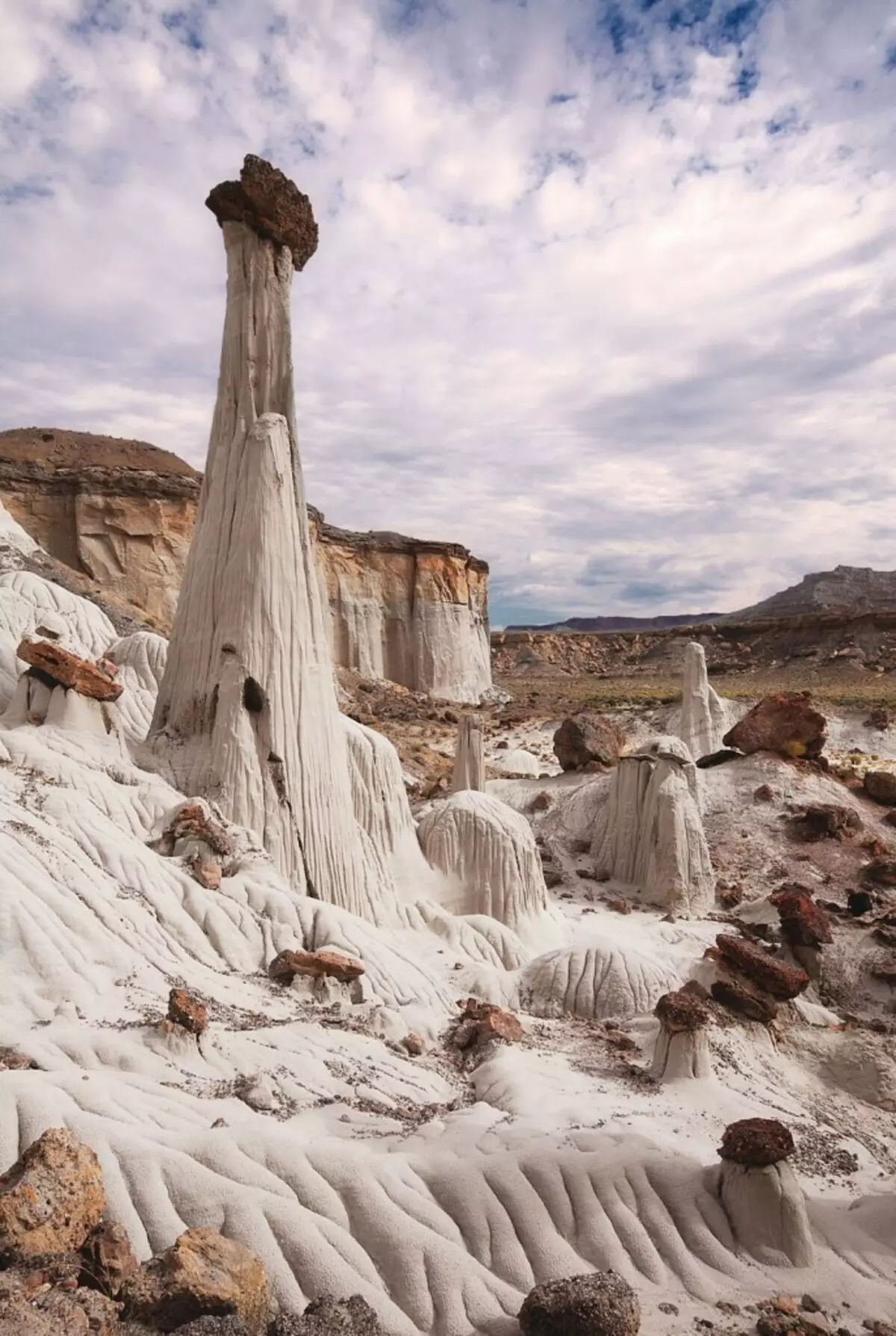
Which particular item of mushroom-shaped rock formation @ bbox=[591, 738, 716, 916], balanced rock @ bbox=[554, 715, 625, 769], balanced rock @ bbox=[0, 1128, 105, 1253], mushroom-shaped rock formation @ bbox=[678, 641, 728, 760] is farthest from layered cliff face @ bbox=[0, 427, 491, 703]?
balanced rock @ bbox=[0, 1128, 105, 1253]

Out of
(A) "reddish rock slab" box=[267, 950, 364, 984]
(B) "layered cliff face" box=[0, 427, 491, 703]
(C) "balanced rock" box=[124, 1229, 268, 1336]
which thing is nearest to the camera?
(C) "balanced rock" box=[124, 1229, 268, 1336]

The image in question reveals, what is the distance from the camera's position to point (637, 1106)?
629 centimetres

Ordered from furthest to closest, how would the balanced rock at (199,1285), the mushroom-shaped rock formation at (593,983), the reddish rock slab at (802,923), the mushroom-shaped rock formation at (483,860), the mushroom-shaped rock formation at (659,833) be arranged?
the mushroom-shaped rock formation at (659,833)
the reddish rock slab at (802,923)
the mushroom-shaped rock formation at (483,860)
the mushroom-shaped rock formation at (593,983)
the balanced rock at (199,1285)

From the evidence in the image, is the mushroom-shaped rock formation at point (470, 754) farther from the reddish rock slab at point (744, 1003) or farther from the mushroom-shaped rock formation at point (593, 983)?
the reddish rock slab at point (744, 1003)

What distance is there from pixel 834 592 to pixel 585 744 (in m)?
78.5

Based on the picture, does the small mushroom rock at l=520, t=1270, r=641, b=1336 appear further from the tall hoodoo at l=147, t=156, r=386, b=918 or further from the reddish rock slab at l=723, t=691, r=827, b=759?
the reddish rock slab at l=723, t=691, r=827, b=759

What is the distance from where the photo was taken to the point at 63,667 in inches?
340

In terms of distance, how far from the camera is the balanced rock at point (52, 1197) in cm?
320

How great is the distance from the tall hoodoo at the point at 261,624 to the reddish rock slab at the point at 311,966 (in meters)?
1.91

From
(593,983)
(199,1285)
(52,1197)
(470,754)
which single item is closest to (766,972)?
(593,983)

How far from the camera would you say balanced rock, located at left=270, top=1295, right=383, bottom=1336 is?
339 cm

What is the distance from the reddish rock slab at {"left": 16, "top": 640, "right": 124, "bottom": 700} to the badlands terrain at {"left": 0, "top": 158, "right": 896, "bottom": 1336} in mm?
41

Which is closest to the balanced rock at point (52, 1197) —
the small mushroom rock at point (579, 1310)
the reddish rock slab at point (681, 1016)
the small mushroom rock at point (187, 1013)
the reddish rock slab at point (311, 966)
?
the small mushroom rock at point (187, 1013)

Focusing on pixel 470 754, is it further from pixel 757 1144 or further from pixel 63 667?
pixel 757 1144
